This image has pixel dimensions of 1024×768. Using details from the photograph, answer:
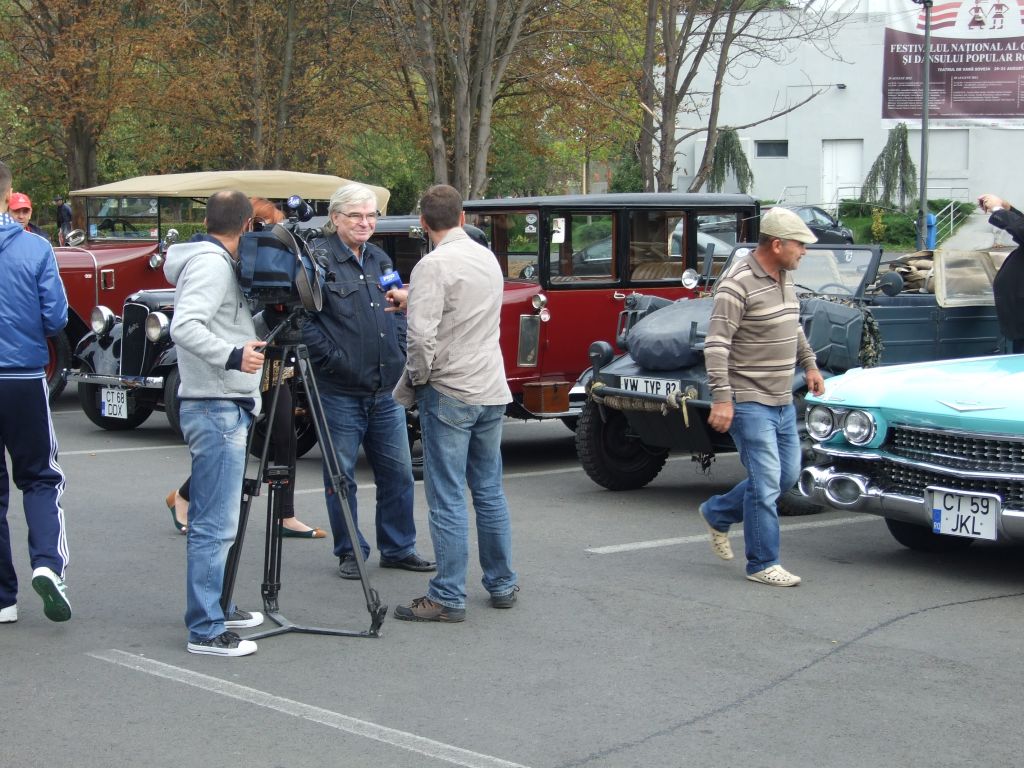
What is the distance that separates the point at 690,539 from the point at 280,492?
287 cm

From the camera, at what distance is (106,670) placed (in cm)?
514

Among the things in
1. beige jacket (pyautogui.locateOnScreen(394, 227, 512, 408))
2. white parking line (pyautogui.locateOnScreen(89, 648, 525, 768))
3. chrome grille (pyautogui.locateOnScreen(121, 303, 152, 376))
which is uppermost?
beige jacket (pyautogui.locateOnScreen(394, 227, 512, 408))

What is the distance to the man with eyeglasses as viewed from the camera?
620cm

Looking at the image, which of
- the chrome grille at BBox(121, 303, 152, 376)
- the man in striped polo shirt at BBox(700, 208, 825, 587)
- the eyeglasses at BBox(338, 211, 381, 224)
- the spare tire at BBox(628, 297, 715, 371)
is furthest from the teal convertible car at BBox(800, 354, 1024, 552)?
the chrome grille at BBox(121, 303, 152, 376)

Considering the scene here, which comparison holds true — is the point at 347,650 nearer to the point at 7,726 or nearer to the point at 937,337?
the point at 7,726

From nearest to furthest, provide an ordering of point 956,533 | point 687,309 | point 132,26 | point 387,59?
point 956,533 → point 687,309 → point 387,59 → point 132,26

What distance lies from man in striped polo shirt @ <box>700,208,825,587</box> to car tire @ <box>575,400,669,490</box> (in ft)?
8.57

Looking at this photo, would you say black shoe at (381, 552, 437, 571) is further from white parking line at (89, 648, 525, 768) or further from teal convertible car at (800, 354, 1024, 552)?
teal convertible car at (800, 354, 1024, 552)

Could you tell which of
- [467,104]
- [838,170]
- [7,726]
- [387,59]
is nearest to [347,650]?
[7,726]

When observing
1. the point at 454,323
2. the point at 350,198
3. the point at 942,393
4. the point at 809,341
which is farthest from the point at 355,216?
the point at 809,341

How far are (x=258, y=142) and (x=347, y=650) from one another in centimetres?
1890

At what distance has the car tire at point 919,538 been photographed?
285 inches

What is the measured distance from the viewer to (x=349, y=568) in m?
6.68

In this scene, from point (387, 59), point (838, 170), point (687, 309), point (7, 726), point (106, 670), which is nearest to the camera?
point (7, 726)
